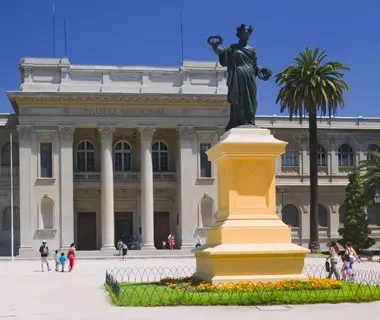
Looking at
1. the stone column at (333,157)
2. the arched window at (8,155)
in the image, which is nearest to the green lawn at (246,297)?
the arched window at (8,155)

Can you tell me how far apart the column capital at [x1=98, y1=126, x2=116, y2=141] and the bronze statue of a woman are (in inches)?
1668

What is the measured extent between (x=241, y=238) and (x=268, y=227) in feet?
2.37

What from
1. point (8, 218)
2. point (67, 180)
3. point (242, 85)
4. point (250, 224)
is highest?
point (242, 85)

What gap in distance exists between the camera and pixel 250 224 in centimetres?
1889

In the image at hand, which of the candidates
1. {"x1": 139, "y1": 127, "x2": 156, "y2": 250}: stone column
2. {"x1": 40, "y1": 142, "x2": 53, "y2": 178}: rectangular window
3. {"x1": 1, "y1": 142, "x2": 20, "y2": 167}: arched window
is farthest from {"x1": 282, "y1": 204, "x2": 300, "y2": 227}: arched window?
{"x1": 1, "y1": 142, "x2": 20, "y2": 167}: arched window

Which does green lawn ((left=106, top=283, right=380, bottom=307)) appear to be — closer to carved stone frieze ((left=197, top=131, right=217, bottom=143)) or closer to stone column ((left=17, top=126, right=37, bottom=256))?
stone column ((left=17, top=126, right=37, bottom=256))

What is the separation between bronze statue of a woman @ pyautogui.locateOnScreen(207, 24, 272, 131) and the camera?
20.2 m

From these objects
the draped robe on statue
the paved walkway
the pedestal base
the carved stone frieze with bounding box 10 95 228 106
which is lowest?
the paved walkway

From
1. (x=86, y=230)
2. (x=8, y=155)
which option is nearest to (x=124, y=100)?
(x=8, y=155)

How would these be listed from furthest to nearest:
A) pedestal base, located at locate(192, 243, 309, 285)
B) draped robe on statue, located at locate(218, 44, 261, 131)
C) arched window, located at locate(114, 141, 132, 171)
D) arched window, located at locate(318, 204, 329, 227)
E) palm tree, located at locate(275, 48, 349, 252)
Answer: arched window, located at locate(318, 204, 329, 227), arched window, located at locate(114, 141, 132, 171), palm tree, located at locate(275, 48, 349, 252), draped robe on statue, located at locate(218, 44, 261, 131), pedestal base, located at locate(192, 243, 309, 285)

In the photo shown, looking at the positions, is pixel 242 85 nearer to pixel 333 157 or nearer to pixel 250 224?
pixel 250 224

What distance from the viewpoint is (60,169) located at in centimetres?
6206

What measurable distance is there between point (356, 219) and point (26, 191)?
25532 millimetres

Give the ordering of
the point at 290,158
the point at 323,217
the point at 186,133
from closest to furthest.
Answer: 1. the point at 186,133
2. the point at 290,158
3. the point at 323,217
